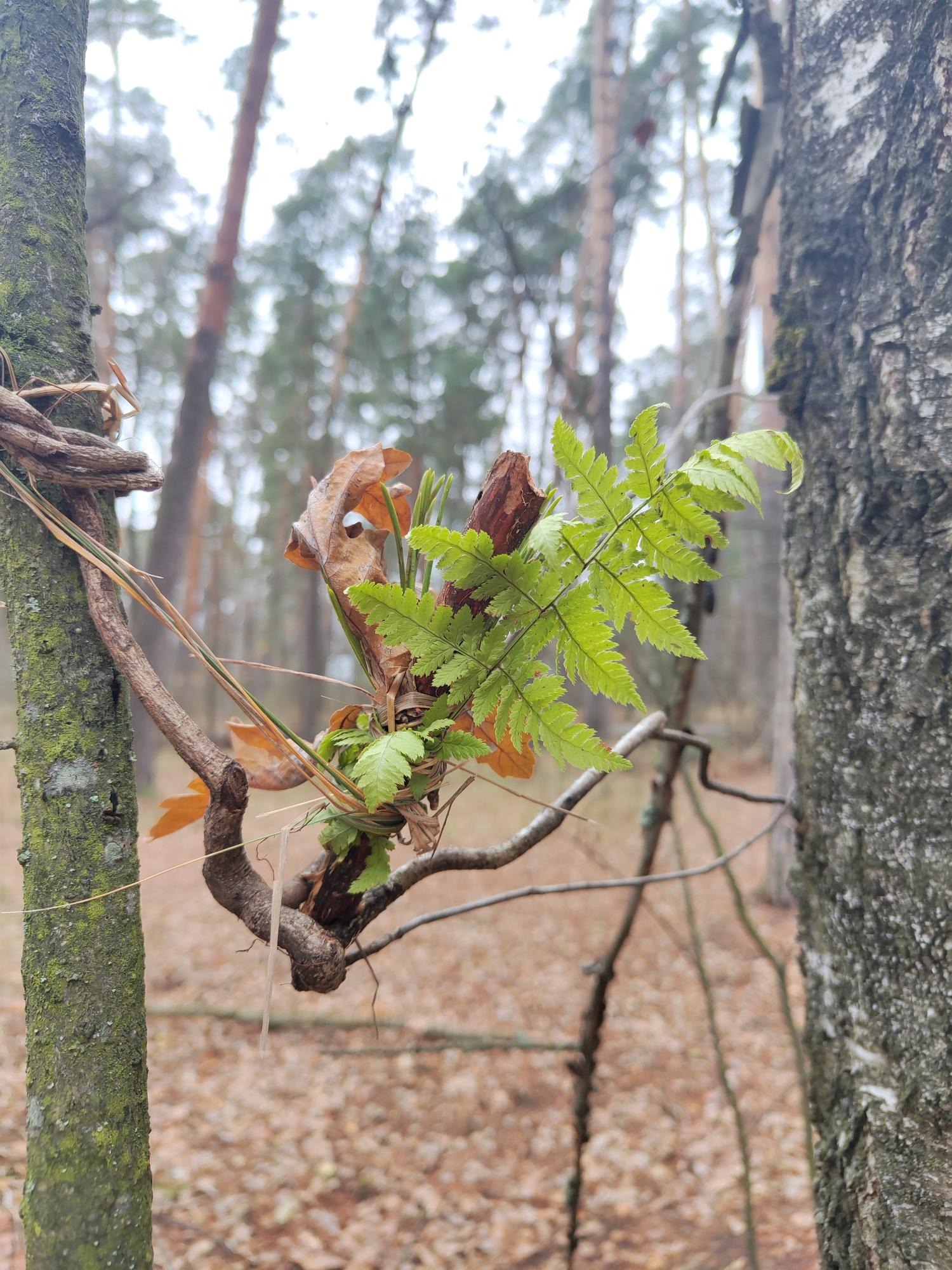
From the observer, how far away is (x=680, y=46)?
9.50m

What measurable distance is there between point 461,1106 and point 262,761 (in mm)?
3919

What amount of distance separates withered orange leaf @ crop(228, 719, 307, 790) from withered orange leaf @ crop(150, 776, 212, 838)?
0.21 ft

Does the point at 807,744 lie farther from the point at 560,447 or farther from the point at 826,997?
the point at 560,447

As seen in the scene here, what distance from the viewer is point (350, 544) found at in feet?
3.09

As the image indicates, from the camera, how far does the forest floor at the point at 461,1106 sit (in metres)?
2.91

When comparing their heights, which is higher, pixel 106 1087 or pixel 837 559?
pixel 837 559

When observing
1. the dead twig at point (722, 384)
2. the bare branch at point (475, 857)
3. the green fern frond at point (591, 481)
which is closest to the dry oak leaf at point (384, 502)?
the green fern frond at point (591, 481)

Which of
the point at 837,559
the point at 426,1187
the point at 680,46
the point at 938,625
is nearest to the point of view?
the point at 938,625

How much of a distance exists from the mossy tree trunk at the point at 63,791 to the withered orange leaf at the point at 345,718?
0.29 metres

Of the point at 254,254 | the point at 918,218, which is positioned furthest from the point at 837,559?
the point at 254,254

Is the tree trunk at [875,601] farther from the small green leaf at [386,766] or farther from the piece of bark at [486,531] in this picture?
the small green leaf at [386,766]

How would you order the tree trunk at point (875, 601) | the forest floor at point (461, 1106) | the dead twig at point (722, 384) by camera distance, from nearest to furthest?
1. the tree trunk at point (875, 601)
2. the dead twig at point (722, 384)
3. the forest floor at point (461, 1106)

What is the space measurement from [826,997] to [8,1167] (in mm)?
2267

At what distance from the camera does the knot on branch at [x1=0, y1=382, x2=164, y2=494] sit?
0.83 m
